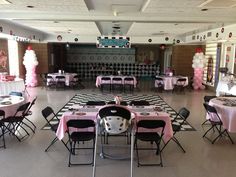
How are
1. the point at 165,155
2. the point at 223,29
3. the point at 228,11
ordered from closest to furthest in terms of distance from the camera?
the point at 165,155 → the point at 228,11 → the point at 223,29

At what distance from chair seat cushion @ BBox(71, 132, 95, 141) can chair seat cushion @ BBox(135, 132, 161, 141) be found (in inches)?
29.2

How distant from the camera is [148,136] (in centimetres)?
396

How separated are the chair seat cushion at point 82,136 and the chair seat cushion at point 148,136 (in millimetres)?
743

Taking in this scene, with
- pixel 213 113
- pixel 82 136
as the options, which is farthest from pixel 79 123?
pixel 213 113

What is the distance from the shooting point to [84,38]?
14.2 m

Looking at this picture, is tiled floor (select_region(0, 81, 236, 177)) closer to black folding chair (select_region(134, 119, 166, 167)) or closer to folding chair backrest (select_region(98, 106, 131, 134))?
black folding chair (select_region(134, 119, 166, 167))

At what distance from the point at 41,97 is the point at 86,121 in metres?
6.35

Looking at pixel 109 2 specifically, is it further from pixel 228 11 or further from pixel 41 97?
pixel 41 97

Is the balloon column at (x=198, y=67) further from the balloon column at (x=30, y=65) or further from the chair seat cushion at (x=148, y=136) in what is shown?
the chair seat cushion at (x=148, y=136)

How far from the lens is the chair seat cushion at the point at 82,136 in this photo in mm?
3840

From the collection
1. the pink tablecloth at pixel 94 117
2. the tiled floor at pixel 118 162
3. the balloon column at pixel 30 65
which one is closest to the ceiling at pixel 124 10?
the pink tablecloth at pixel 94 117

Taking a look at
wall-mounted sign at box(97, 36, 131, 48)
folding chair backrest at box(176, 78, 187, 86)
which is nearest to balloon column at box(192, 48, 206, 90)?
folding chair backrest at box(176, 78, 187, 86)

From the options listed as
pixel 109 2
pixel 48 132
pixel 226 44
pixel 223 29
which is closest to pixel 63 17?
pixel 109 2

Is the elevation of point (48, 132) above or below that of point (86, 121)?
below
